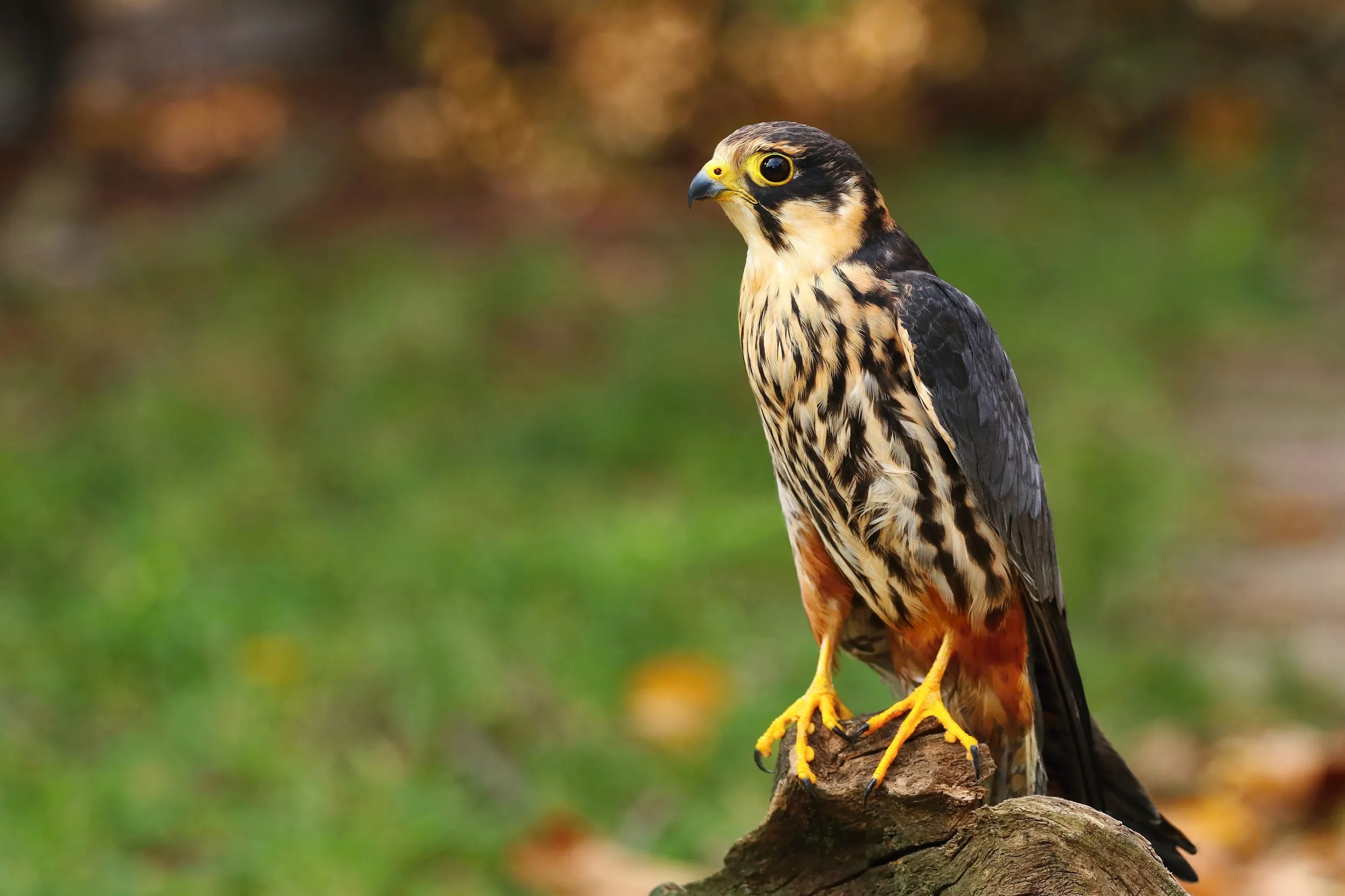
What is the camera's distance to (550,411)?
6555mm

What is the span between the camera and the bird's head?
276 cm

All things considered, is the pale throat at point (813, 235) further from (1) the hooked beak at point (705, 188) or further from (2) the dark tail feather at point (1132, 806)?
(2) the dark tail feather at point (1132, 806)

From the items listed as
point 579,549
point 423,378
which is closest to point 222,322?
point 423,378

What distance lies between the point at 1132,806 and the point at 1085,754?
0.13 metres

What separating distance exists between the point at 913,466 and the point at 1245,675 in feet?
8.19

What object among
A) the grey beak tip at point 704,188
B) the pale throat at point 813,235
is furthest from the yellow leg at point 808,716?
the grey beak tip at point 704,188

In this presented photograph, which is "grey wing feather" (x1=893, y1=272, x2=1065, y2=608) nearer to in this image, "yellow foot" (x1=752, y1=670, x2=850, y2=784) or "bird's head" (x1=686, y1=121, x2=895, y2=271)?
"bird's head" (x1=686, y1=121, x2=895, y2=271)

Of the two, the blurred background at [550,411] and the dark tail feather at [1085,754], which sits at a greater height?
the blurred background at [550,411]

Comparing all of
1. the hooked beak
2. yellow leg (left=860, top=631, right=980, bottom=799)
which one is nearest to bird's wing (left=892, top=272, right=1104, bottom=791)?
yellow leg (left=860, top=631, right=980, bottom=799)

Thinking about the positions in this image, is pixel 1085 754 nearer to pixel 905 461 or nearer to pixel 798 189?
pixel 905 461

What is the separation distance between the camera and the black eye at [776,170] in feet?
9.10

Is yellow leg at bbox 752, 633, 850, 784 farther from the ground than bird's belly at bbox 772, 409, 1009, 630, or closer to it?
closer to it

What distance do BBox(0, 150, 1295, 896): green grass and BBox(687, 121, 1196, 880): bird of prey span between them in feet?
4.51

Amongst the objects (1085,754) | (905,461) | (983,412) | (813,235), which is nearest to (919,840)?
(1085,754)
